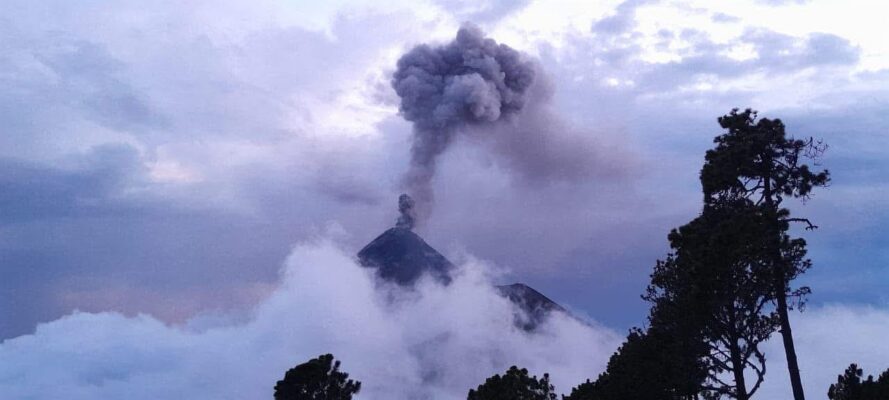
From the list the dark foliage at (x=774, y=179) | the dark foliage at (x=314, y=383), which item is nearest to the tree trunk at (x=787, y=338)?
the dark foliage at (x=774, y=179)

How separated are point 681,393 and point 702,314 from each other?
16.7 ft

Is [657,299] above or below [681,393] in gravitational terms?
above

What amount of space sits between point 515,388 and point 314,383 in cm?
1626

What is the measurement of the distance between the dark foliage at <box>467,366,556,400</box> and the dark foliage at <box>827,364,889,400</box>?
13461 mm

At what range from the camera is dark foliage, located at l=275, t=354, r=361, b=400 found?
157ft

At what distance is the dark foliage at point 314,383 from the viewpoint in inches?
1886

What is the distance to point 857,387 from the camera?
29109 mm

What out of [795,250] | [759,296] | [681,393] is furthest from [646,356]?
[795,250]

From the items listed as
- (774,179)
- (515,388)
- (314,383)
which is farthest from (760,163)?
(314,383)

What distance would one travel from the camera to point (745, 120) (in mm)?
27734

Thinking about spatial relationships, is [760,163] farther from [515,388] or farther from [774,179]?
[515,388]

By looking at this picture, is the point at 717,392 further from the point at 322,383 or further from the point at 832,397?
the point at 322,383

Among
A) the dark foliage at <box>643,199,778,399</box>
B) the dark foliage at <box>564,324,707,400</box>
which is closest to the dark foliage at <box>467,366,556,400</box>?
the dark foliage at <box>564,324,707,400</box>

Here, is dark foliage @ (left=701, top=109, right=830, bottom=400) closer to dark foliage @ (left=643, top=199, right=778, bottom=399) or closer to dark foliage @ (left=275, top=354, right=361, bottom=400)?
dark foliage @ (left=643, top=199, right=778, bottom=399)
